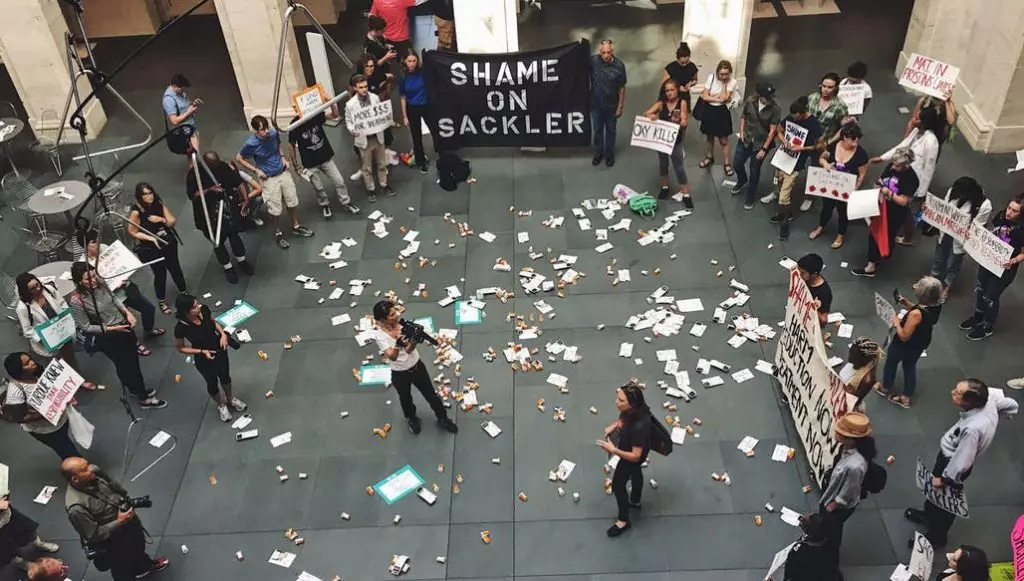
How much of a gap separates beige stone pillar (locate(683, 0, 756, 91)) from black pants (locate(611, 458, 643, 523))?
8.26 metres

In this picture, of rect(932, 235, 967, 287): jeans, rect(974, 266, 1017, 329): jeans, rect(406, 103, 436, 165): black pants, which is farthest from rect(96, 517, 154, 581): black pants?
rect(932, 235, 967, 287): jeans

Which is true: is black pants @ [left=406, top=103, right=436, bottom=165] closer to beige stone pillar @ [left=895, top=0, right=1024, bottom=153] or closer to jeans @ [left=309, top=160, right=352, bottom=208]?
jeans @ [left=309, top=160, right=352, bottom=208]

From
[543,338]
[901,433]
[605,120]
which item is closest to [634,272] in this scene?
[543,338]

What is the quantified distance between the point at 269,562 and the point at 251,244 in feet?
17.8

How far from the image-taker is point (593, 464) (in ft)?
29.0

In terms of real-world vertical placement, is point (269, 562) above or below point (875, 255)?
below

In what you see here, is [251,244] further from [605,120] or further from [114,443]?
[605,120]

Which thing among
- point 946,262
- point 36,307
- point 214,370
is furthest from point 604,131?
point 36,307

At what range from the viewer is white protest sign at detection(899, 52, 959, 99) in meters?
11.0

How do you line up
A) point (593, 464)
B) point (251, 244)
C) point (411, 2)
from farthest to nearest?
point (411, 2)
point (251, 244)
point (593, 464)

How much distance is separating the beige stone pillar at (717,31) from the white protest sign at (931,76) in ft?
10.1

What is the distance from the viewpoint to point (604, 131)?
1320 cm

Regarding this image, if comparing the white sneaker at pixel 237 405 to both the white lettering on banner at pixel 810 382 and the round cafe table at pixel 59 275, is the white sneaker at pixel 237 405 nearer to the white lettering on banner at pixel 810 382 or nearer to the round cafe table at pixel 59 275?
the round cafe table at pixel 59 275

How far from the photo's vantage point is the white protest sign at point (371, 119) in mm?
12062
